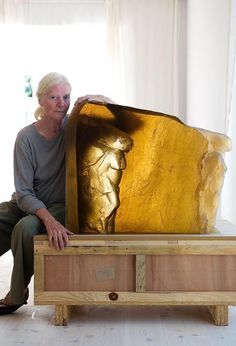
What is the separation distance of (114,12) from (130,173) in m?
2.38

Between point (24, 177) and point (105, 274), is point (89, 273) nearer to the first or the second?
point (105, 274)

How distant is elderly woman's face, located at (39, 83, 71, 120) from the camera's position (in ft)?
6.27

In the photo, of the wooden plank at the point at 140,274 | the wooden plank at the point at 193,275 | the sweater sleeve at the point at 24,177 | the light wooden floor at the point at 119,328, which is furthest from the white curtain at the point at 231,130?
the sweater sleeve at the point at 24,177

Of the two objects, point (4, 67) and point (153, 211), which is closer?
point (153, 211)

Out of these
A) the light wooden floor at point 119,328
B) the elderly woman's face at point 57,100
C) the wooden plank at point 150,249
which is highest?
the elderly woman's face at point 57,100

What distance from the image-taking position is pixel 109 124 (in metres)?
1.75

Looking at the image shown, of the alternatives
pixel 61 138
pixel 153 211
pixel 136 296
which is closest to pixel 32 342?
pixel 136 296

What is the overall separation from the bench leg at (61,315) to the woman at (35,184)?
0.15m

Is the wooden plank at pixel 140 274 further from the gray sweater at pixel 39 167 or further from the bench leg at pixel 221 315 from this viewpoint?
the gray sweater at pixel 39 167

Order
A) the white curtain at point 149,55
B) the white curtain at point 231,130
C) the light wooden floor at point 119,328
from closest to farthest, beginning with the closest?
the light wooden floor at point 119,328
the white curtain at point 231,130
the white curtain at point 149,55

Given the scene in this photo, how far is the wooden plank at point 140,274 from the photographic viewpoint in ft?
5.61

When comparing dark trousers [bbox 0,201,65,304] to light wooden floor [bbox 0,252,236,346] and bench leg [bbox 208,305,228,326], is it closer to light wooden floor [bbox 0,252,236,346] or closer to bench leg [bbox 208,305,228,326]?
light wooden floor [bbox 0,252,236,346]

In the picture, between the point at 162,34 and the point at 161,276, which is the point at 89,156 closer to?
the point at 161,276

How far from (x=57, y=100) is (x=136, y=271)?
26.6 inches
